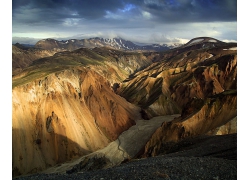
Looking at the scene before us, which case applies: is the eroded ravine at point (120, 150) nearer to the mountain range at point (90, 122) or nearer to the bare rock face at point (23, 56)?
the mountain range at point (90, 122)

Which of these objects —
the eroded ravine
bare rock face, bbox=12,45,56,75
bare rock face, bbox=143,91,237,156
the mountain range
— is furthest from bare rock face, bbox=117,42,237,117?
bare rock face, bbox=12,45,56,75

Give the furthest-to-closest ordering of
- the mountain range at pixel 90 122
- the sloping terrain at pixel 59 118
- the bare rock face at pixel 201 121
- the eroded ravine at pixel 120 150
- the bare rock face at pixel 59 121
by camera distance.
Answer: the bare rock face at pixel 201 121 < the sloping terrain at pixel 59 118 < the bare rock face at pixel 59 121 < the mountain range at pixel 90 122 < the eroded ravine at pixel 120 150

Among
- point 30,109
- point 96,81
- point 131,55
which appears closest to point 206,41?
point 131,55

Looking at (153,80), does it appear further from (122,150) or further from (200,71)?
(122,150)

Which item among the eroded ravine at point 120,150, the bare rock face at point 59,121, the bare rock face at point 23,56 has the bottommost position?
the eroded ravine at point 120,150

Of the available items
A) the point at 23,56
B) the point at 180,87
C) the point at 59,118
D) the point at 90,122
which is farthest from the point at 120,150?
the point at 23,56

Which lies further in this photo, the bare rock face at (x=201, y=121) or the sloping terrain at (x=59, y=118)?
the bare rock face at (x=201, y=121)

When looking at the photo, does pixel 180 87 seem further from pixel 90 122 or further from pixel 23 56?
pixel 23 56

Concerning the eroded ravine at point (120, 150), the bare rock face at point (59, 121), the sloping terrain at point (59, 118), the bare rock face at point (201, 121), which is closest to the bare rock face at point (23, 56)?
the sloping terrain at point (59, 118)
